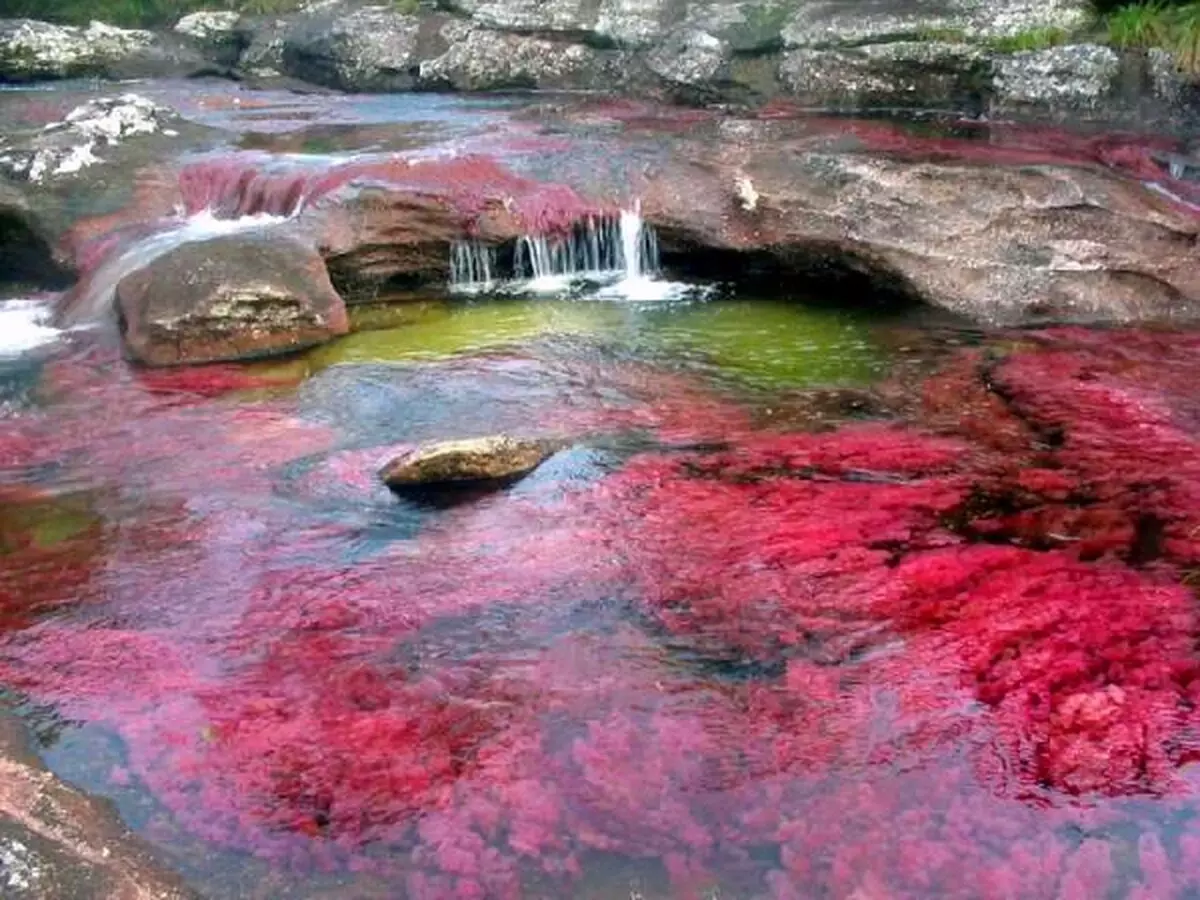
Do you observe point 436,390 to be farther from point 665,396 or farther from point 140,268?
point 140,268

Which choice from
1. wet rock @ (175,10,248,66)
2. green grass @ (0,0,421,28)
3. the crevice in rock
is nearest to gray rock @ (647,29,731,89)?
wet rock @ (175,10,248,66)

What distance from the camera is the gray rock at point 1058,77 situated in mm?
14992

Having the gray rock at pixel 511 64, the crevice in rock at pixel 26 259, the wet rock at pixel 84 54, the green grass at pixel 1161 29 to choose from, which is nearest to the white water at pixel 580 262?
the crevice in rock at pixel 26 259

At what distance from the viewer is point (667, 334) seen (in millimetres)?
A: 10578

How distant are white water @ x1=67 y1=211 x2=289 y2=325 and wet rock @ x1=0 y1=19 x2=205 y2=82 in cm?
913

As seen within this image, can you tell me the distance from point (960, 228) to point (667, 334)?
2.88 metres

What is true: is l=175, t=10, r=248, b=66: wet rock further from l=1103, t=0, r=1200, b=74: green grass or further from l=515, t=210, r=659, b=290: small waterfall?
l=1103, t=0, r=1200, b=74: green grass

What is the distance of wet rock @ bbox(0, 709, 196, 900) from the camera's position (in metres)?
3.96

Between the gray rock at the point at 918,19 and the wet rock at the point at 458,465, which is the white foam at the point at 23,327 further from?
the gray rock at the point at 918,19

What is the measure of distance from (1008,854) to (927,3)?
14758 millimetres

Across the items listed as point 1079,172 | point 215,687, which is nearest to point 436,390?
point 215,687

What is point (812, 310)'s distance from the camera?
1145 cm

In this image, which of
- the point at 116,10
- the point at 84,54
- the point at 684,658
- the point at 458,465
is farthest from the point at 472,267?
the point at 116,10

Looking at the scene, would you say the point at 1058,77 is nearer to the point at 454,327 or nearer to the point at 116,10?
the point at 454,327
